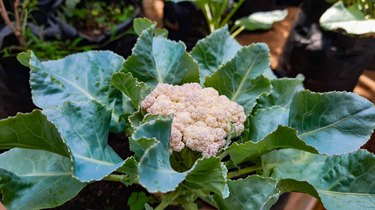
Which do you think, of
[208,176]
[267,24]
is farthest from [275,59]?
[208,176]

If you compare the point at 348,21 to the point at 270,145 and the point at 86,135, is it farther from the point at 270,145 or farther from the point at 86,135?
the point at 86,135

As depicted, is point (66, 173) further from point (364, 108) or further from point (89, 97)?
point (364, 108)

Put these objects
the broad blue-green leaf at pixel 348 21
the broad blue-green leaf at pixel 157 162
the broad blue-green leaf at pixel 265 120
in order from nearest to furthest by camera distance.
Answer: the broad blue-green leaf at pixel 157 162, the broad blue-green leaf at pixel 265 120, the broad blue-green leaf at pixel 348 21

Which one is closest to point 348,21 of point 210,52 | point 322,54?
point 322,54

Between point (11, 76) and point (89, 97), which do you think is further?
point (11, 76)

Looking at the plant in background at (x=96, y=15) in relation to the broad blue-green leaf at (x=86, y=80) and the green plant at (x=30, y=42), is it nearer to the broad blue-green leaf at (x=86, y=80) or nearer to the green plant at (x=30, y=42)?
the green plant at (x=30, y=42)

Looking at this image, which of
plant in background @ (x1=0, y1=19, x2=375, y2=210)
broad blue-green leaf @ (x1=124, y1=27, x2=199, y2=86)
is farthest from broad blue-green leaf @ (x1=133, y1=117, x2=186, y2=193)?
broad blue-green leaf @ (x1=124, y1=27, x2=199, y2=86)

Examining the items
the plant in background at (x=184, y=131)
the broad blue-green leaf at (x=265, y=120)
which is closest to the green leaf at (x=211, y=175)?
the plant in background at (x=184, y=131)
